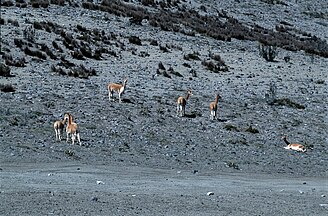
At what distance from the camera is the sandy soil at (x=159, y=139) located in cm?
1242

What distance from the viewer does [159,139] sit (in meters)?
20.1

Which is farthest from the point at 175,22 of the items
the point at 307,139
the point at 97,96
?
the point at 307,139

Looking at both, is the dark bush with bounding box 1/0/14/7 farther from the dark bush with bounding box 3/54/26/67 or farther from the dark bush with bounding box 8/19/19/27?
the dark bush with bounding box 3/54/26/67

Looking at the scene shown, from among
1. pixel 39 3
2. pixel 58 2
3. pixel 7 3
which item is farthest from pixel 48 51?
pixel 58 2

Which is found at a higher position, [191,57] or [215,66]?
[191,57]

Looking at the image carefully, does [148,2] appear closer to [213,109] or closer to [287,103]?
[287,103]

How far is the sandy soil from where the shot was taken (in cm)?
1242

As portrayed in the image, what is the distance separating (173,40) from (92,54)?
926cm

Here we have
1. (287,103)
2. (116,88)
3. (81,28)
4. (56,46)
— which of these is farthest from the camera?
(81,28)

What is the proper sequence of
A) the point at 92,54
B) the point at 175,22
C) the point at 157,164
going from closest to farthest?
the point at 157,164
the point at 92,54
the point at 175,22

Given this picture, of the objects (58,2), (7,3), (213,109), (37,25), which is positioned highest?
(58,2)

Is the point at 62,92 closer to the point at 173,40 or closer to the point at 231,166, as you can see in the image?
the point at 231,166

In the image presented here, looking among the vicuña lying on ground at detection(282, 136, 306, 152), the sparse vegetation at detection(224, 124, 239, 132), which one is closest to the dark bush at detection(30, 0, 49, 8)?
the sparse vegetation at detection(224, 124, 239, 132)

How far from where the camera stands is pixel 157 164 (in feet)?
56.4
